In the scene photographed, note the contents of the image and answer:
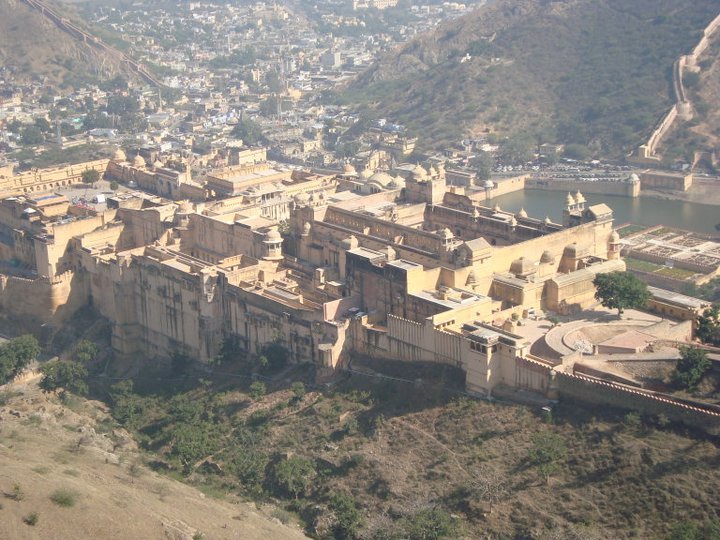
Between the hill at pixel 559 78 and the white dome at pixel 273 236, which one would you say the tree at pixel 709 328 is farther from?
the hill at pixel 559 78

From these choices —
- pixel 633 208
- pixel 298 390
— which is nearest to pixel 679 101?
pixel 633 208

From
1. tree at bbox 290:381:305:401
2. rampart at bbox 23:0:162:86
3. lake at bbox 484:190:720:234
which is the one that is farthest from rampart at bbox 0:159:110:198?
rampart at bbox 23:0:162:86

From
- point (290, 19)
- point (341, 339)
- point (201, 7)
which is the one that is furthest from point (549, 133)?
point (201, 7)

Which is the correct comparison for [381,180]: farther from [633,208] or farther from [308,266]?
[633,208]

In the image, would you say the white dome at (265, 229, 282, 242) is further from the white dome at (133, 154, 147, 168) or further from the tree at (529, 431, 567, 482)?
the white dome at (133, 154, 147, 168)

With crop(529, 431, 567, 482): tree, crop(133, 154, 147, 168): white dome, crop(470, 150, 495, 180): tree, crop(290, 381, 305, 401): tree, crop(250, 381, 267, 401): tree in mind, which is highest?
crop(133, 154, 147, 168): white dome

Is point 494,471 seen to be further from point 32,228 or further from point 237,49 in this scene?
point 237,49
